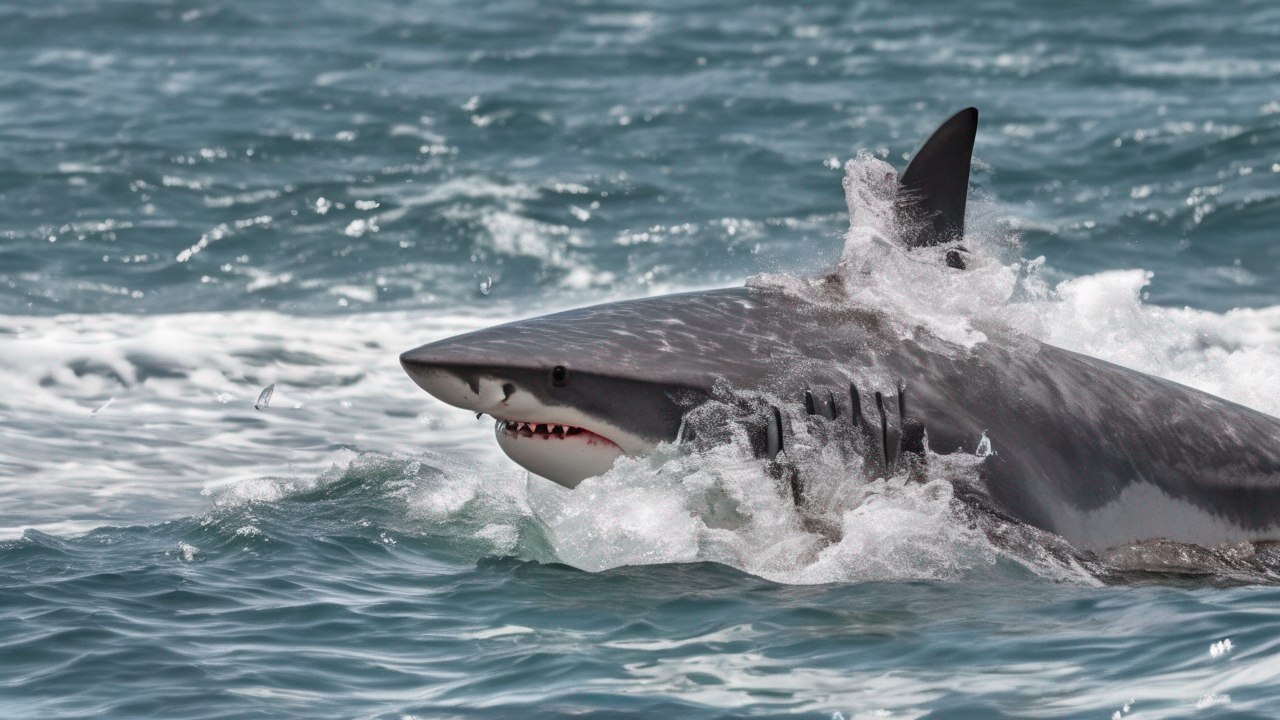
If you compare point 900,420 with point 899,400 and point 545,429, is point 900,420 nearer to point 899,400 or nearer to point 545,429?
→ point 899,400

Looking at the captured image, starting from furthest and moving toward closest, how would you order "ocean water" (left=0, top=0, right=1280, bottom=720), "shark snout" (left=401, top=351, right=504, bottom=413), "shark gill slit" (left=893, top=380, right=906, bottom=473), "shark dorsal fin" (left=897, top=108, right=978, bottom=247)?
"shark dorsal fin" (left=897, top=108, right=978, bottom=247), "shark gill slit" (left=893, top=380, right=906, bottom=473), "shark snout" (left=401, top=351, right=504, bottom=413), "ocean water" (left=0, top=0, right=1280, bottom=720)

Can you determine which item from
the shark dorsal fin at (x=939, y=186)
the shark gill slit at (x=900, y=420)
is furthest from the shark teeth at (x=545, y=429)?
the shark dorsal fin at (x=939, y=186)

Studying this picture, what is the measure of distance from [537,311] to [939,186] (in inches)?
237

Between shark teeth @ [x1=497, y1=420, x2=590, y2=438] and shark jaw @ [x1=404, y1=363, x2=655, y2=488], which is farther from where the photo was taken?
shark teeth @ [x1=497, y1=420, x2=590, y2=438]

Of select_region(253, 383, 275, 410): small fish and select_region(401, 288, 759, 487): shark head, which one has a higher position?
select_region(401, 288, 759, 487): shark head

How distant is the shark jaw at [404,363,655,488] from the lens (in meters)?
4.74

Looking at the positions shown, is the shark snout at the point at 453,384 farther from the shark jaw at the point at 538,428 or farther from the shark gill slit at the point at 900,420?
the shark gill slit at the point at 900,420

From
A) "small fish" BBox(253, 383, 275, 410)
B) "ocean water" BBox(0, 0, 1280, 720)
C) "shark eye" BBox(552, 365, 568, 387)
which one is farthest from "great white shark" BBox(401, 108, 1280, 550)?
"small fish" BBox(253, 383, 275, 410)

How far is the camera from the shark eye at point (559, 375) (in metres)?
4.79

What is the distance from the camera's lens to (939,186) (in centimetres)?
600

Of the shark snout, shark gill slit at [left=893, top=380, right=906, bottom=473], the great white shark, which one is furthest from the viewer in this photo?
shark gill slit at [left=893, top=380, right=906, bottom=473]

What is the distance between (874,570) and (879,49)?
1632 cm

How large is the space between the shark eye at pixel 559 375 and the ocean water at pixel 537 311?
1.31ft

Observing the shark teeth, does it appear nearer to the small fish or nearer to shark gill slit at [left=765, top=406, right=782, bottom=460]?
shark gill slit at [left=765, top=406, right=782, bottom=460]
